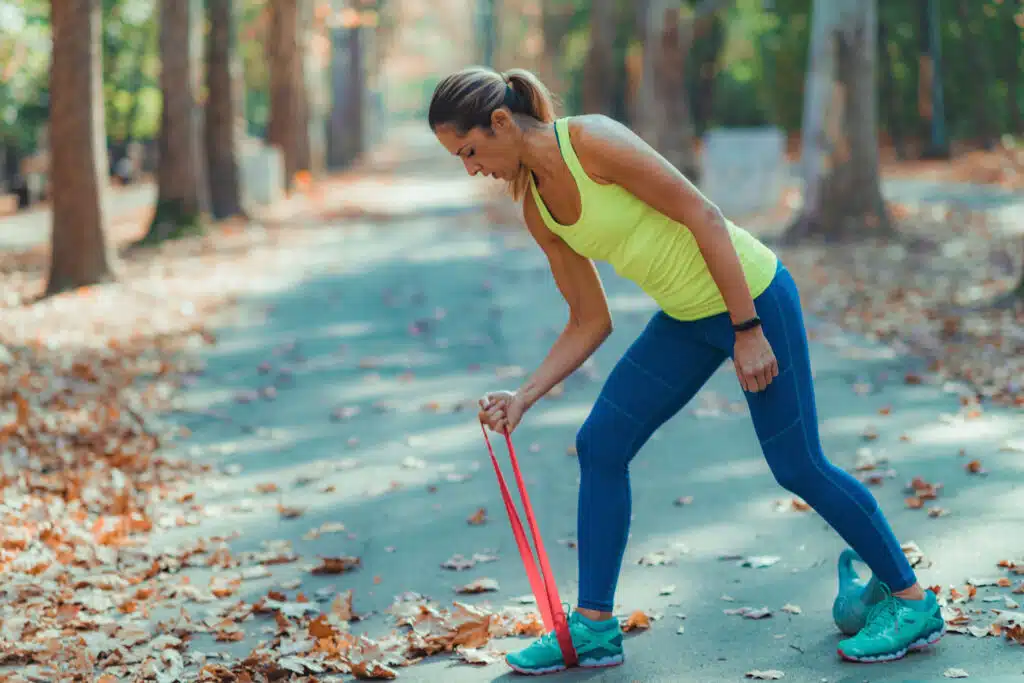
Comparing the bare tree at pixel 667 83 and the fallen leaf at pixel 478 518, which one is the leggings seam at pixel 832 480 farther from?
the bare tree at pixel 667 83

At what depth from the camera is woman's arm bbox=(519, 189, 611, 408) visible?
3.78m

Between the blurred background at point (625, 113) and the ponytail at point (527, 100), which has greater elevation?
the ponytail at point (527, 100)

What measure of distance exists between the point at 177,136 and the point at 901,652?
50.2ft

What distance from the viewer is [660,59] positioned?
2364cm

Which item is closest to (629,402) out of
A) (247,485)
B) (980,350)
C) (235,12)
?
(247,485)

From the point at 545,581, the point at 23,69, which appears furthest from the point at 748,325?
the point at 23,69

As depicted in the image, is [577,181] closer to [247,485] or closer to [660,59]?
[247,485]

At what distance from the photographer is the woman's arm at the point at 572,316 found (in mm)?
→ 3783

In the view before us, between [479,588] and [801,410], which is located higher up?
[801,410]

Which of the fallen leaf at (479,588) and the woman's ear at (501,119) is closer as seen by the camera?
the woman's ear at (501,119)

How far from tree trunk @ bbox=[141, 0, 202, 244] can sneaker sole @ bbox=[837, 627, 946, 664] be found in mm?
14810

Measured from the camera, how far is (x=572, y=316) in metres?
3.92

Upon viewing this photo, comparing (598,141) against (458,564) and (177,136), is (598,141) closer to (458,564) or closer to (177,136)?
(458,564)

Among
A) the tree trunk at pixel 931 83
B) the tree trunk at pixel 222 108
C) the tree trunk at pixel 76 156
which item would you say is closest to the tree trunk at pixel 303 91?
the tree trunk at pixel 222 108
